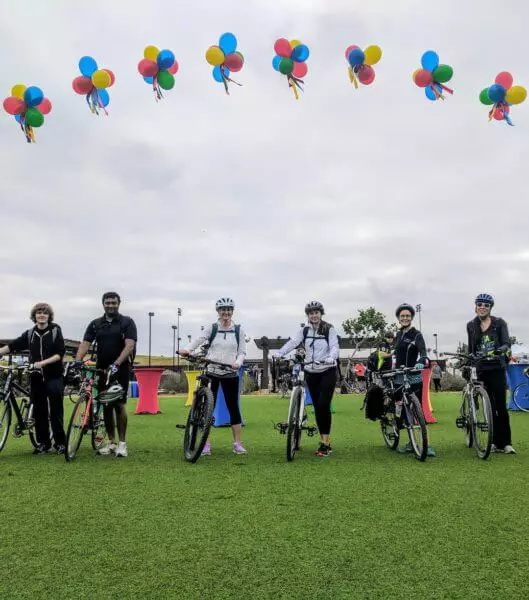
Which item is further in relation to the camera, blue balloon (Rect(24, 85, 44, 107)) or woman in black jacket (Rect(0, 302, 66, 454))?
blue balloon (Rect(24, 85, 44, 107))

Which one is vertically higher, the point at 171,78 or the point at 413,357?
the point at 171,78

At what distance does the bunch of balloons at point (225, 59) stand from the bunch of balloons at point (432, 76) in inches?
112

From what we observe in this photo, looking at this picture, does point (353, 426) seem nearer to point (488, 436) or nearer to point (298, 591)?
point (488, 436)

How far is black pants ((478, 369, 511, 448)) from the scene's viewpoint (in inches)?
269

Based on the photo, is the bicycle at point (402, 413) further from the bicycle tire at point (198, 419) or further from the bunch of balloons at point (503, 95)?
the bunch of balloons at point (503, 95)

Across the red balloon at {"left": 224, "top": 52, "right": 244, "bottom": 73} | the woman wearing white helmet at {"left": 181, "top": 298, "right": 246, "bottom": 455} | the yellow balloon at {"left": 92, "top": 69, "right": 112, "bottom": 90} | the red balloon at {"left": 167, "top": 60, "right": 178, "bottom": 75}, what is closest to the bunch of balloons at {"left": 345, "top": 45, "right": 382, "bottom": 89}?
the red balloon at {"left": 224, "top": 52, "right": 244, "bottom": 73}

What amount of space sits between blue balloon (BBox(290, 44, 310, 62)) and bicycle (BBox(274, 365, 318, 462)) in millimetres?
5123

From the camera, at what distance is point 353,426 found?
10648 mm

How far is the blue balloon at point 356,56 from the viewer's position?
880 centimetres

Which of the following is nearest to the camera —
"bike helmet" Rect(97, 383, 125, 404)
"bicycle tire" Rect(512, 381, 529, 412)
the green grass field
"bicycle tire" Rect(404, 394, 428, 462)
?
the green grass field

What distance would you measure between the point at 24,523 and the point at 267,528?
1.65m

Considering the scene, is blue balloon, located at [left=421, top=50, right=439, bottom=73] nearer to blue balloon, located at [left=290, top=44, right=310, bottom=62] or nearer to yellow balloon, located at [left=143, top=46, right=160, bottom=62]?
blue balloon, located at [left=290, top=44, right=310, bottom=62]

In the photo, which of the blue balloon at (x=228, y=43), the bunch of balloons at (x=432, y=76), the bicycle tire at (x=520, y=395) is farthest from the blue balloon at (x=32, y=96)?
the bicycle tire at (x=520, y=395)

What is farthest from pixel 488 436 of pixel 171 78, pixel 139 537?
pixel 171 78
